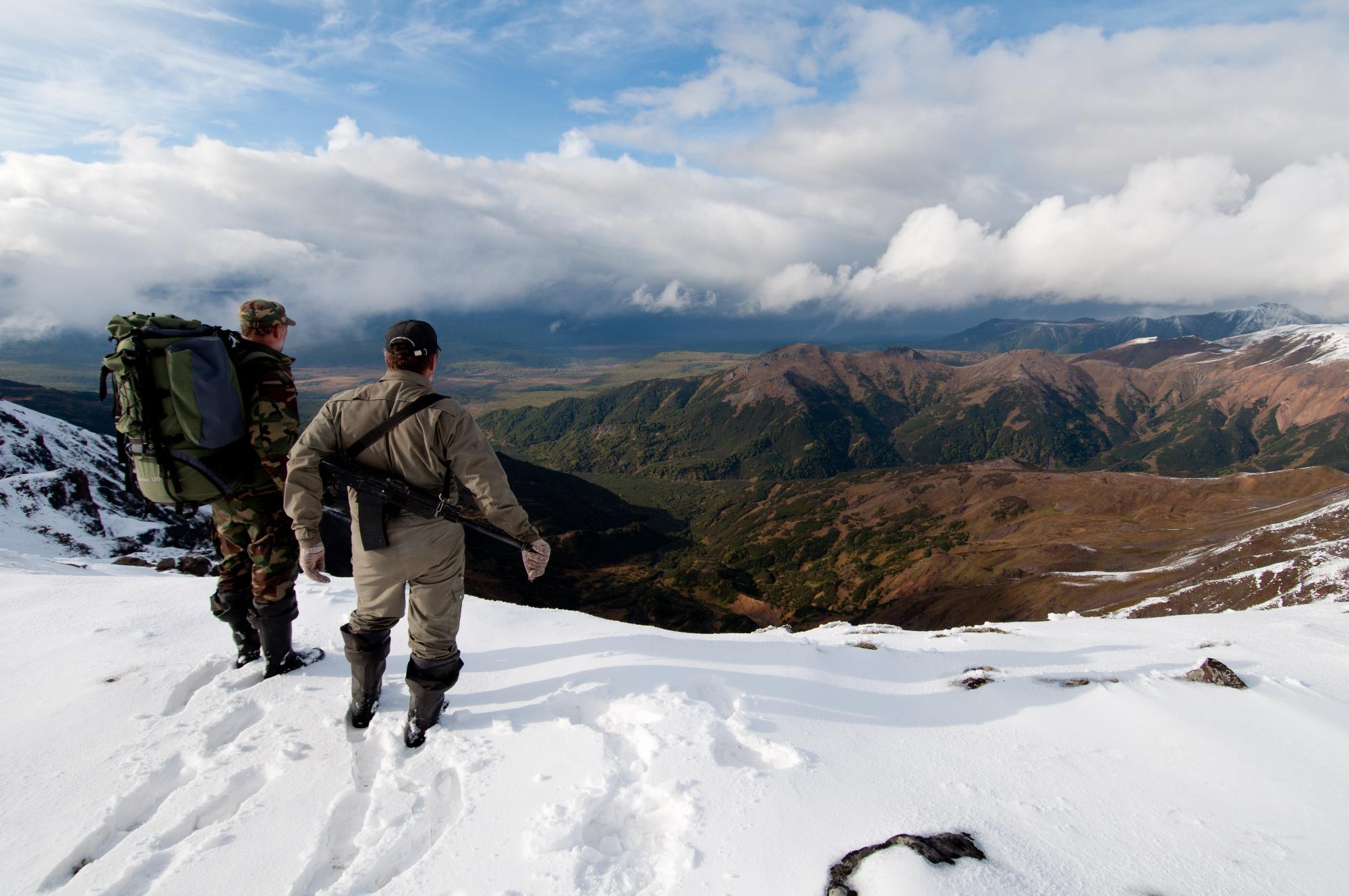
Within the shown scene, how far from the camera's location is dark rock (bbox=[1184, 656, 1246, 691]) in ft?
28.5

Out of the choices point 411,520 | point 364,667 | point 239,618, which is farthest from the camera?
point 239,618

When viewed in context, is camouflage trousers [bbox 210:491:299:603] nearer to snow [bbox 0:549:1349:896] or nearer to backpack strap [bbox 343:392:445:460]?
snow [bbox 0:549:1349:896]

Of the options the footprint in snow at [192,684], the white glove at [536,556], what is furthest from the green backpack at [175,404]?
the white glove at [536,556]

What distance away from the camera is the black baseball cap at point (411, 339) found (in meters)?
6.48

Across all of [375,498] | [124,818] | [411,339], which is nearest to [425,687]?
[375,498]

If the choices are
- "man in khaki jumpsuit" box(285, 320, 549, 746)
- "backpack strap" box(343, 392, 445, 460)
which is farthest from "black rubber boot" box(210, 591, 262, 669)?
"backpack strap" box(343, 392, 445, 460)

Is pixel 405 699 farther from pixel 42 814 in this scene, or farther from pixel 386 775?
pixel 42 814

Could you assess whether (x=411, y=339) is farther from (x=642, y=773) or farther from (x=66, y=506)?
(x=66, y=506)

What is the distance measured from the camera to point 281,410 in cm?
743

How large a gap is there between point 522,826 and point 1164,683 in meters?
9.03

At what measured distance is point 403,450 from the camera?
6293 mm

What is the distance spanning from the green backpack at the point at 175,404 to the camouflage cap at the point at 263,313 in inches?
20.3

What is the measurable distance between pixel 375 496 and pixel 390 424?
80 centimetres

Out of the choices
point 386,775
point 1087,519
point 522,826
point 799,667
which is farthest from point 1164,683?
point 1087,519
